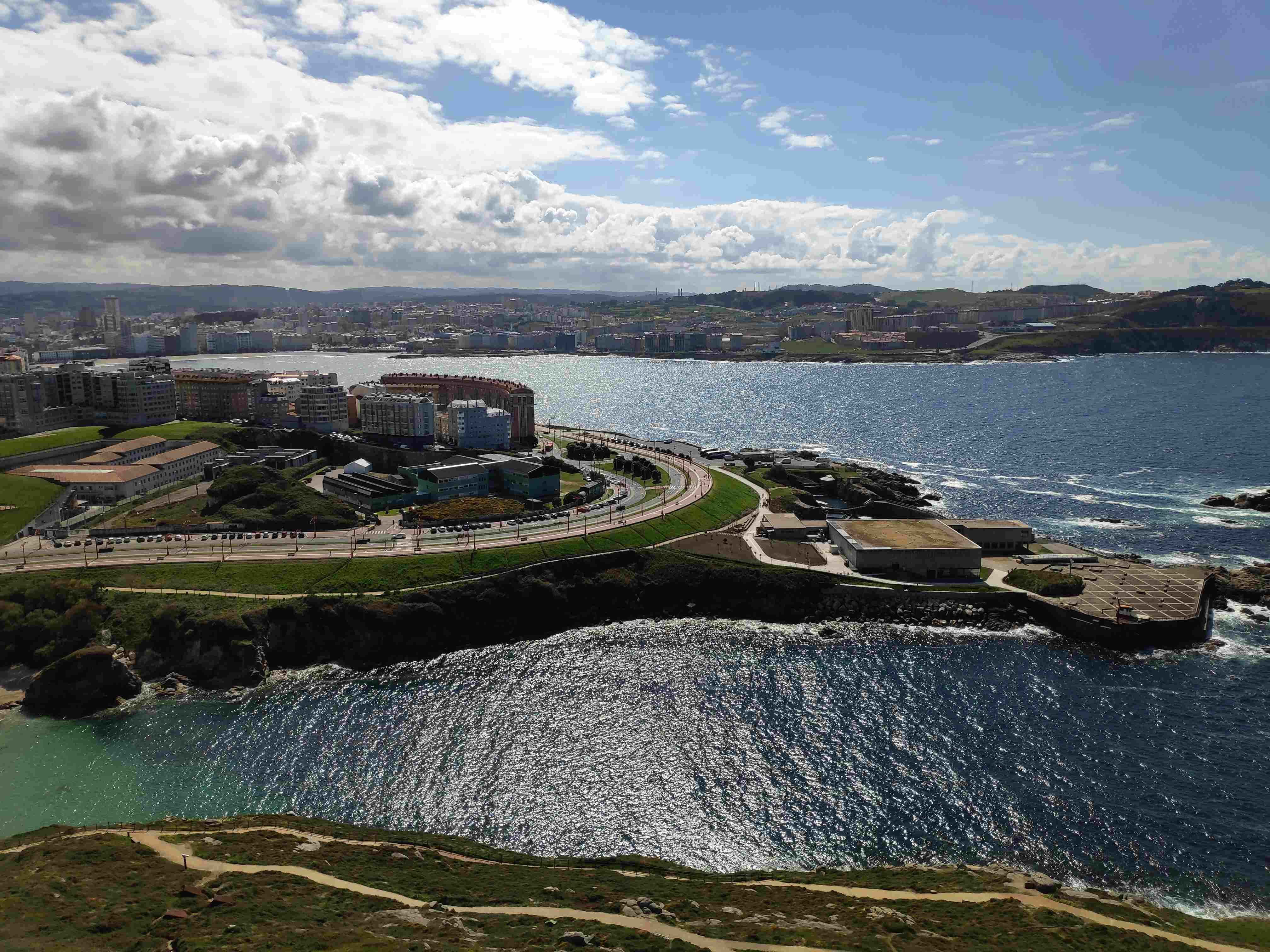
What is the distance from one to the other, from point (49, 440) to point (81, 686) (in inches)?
2754

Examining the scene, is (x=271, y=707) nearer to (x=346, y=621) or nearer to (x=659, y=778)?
(x=346, y=621)

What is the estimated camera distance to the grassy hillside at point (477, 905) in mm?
24656

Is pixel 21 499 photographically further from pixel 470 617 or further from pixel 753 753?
pixel 753 753

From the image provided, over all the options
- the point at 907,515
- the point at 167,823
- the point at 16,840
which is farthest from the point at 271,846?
the point at 907,515

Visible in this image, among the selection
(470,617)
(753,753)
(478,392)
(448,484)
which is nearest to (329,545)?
(470,617)

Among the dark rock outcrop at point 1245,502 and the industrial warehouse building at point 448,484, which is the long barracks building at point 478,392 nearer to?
the industrial warehouse building at point 448,484

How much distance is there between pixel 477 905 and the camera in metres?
28.2

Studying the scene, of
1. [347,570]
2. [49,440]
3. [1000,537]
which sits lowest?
[347,570]

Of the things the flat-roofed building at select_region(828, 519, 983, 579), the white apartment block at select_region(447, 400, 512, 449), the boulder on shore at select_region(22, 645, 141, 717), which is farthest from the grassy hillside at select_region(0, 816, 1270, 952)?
the white apartment block at select_region(447, 400, 512, 449)

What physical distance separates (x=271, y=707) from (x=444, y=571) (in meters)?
17.4

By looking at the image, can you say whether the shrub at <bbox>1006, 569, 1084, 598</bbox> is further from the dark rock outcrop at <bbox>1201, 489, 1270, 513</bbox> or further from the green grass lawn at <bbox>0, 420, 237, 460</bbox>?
the green grass lawn at <bbox>0, 420, 237, 460</bbox>

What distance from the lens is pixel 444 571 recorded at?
6238 cm

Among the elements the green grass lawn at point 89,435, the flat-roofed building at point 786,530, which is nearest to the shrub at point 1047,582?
the flat-roofed building at point 786,530

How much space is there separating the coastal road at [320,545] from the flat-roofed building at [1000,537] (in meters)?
28.6
